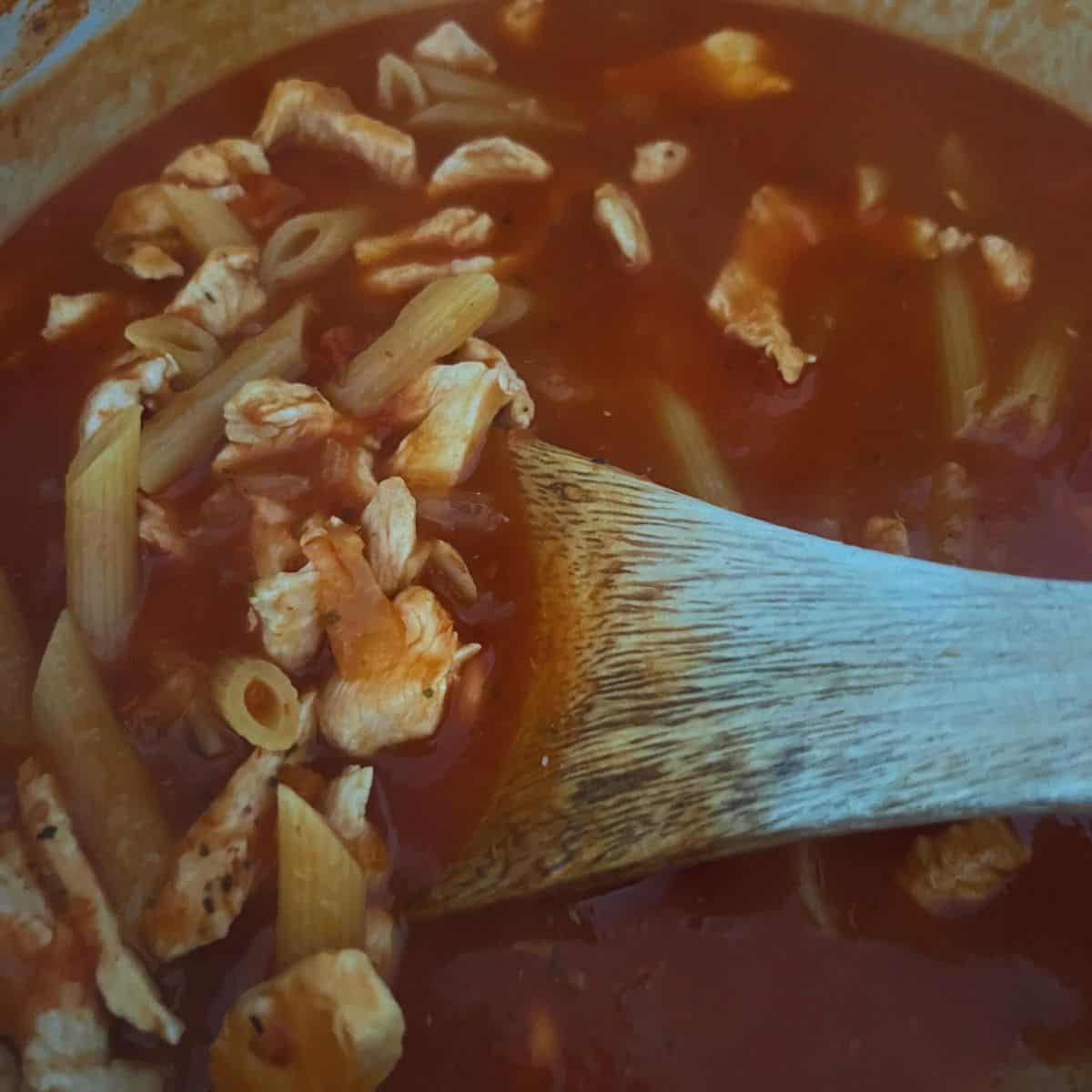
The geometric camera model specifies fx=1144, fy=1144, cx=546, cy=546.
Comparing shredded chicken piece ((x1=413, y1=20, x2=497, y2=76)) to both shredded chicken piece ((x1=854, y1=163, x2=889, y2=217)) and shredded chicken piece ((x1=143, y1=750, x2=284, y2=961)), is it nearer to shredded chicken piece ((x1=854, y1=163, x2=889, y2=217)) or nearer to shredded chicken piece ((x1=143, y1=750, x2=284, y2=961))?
shredded chicken piece ((x1=854, y1=163, x2=889, y2=217))

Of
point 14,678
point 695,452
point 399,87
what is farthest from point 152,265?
point 695,452

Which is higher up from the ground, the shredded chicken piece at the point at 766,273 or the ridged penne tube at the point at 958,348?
the shredded chicken piece at the point at 766,273

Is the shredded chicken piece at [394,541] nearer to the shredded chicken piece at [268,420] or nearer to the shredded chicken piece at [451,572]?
the shredded chicken piece at [451,572]

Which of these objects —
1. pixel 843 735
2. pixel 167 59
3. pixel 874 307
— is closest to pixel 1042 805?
pixel 843 735

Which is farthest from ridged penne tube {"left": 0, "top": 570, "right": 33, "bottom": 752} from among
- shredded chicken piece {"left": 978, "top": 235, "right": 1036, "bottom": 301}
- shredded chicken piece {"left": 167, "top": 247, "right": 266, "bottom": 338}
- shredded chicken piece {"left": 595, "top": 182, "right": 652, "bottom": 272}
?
shredded chicken piece {"left": 978, "top": 235, "right": 1036, "bottom": 301}

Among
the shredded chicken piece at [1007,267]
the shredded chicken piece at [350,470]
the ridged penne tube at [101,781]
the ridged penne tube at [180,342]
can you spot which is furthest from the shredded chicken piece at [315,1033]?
the shredded chicken piece at [1007,267]

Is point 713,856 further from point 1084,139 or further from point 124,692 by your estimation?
point 1084,139
